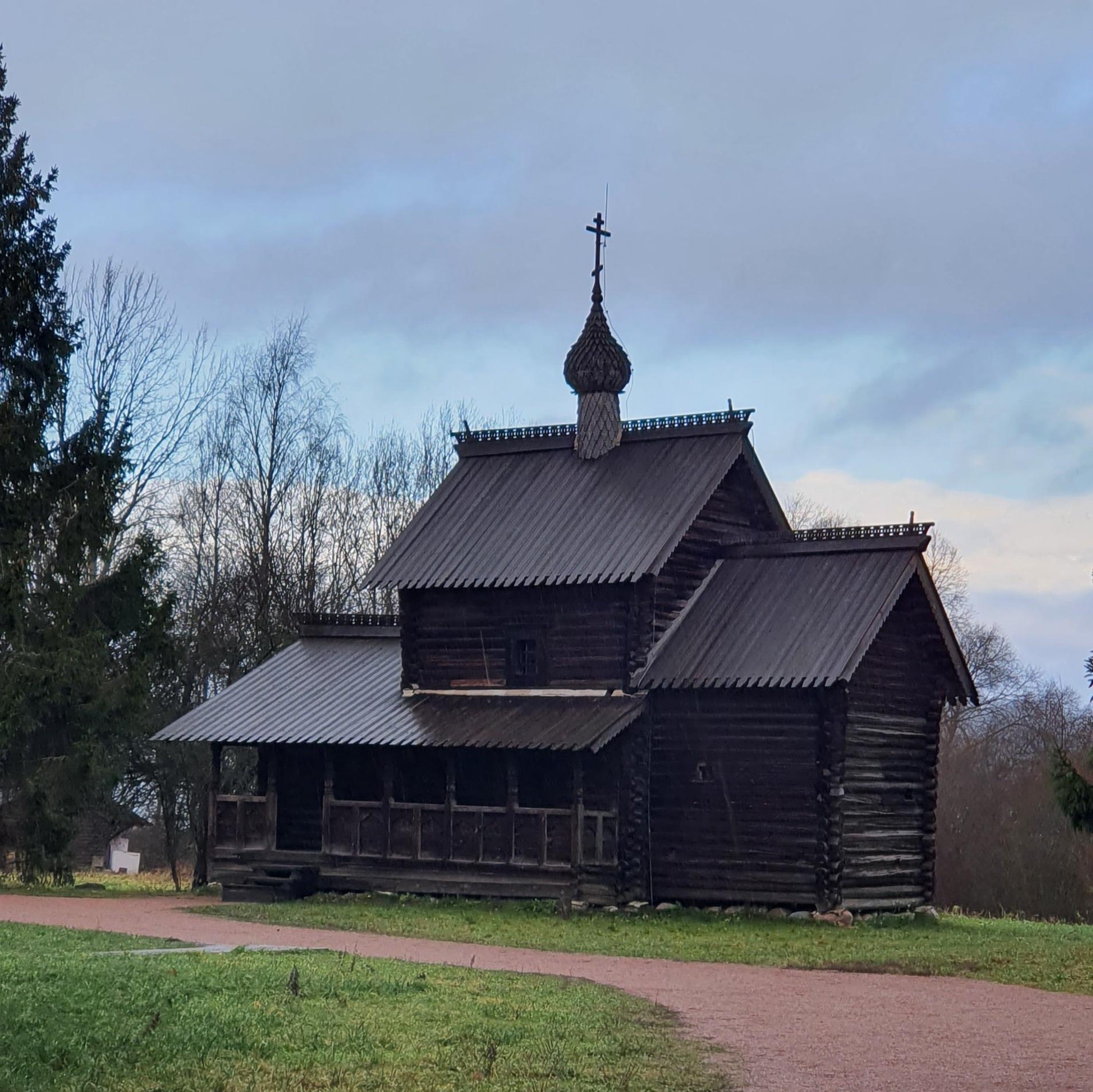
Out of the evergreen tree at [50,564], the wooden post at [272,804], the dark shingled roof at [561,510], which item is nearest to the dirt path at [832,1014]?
the evergreen tree at [50,564]

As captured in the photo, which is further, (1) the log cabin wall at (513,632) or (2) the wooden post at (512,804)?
(1) the log cabin wall at (513,632)

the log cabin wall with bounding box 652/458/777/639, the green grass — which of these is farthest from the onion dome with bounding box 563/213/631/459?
the green grass

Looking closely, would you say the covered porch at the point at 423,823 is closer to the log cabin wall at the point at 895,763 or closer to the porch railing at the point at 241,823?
the porch railing at the point at 241,823

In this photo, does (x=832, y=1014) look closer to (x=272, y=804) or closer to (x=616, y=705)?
(x=616, y=705)

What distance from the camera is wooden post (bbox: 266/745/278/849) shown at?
32188 mm

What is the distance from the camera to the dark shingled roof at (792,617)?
92.7ft

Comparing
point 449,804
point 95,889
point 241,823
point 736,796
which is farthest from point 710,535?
point 95,889

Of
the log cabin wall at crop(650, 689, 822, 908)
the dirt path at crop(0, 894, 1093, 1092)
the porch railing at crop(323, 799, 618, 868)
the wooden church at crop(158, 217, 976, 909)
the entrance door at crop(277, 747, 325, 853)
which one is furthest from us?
the entrance door at crop(277, 747, 325, 853)

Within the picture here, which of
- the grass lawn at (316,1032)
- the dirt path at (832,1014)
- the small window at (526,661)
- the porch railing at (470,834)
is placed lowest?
the dirt path at (832,1014)

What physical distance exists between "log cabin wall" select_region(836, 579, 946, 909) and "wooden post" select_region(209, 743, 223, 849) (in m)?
11.8

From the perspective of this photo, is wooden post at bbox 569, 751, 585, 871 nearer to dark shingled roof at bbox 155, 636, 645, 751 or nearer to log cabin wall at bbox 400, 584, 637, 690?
dark shingled roof at bbox 155, 636, 645, 751

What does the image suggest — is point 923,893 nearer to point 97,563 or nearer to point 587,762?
point 587,762

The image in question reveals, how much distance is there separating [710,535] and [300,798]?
370 inches

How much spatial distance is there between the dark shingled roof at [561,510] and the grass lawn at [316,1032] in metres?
13.7
